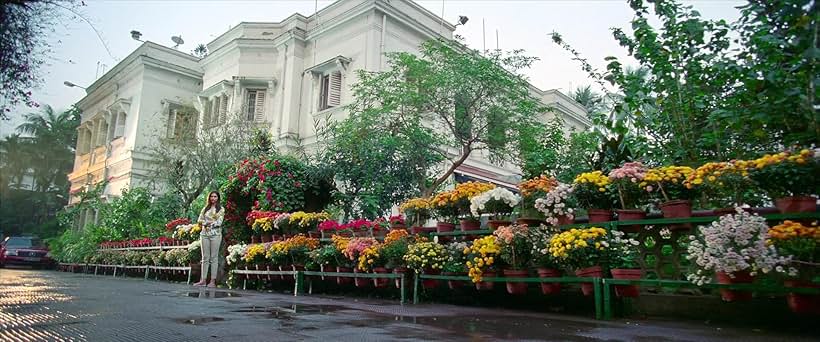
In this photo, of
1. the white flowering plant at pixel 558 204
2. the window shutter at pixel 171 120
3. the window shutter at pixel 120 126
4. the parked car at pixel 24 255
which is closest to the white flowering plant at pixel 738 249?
the white flowering plant at pixel 558 204

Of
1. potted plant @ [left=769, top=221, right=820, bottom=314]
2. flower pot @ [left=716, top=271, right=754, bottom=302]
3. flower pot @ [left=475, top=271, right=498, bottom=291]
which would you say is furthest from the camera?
flower pot @ [left=475, top=271, right=498, bottom=291]

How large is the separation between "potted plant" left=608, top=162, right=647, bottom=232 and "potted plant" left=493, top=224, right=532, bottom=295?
3.17ft

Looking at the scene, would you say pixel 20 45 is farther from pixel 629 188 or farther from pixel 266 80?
pixel 266 80

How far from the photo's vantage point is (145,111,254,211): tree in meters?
17.1

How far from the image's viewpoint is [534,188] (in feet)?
19.5

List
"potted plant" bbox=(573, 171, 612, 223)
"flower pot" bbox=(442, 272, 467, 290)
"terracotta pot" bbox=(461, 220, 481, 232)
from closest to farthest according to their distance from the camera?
"potted plant" bbox=(573, 171, 612, 223)
"flower pot" bbox=(442, 272, 467, 290)
"terracotta pot" bbox=(461, 220, 481, 232)

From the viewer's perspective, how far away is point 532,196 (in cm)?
595

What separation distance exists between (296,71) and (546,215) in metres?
15.1

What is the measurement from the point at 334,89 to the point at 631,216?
14002mm

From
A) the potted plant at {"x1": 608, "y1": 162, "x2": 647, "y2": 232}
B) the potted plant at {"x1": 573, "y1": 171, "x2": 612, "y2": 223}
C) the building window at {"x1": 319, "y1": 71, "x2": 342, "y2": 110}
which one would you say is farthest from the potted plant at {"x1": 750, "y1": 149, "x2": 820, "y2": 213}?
the building window at {"x1": 319, "y1": 71, "x2": 342, "y2": 110}

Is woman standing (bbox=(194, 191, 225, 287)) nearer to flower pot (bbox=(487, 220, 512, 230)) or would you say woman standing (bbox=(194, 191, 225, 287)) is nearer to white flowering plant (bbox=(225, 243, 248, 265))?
white flowering plant (bbox=(225, 243, 248, 265))

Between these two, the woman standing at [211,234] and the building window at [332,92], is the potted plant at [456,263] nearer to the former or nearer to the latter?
the woman standing at [211,234]

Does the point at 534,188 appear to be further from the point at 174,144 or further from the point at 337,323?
the point at 174,144

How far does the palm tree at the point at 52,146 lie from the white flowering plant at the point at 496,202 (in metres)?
44.2
